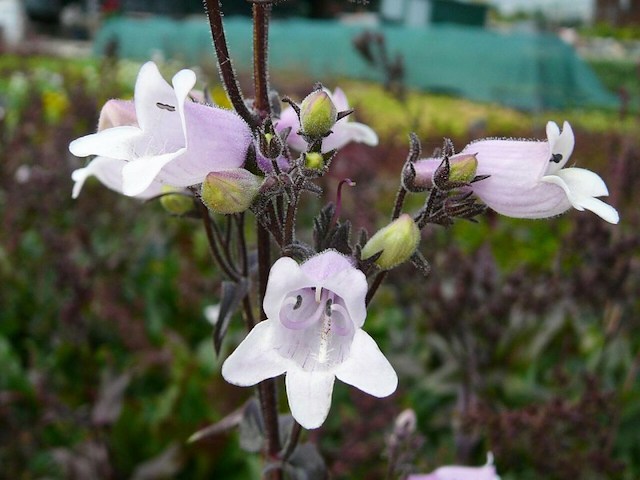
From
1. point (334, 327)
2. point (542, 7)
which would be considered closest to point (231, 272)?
point (334, 327)

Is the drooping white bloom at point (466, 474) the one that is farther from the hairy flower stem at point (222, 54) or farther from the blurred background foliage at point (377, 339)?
the hairy flower stem at point (222, 54)

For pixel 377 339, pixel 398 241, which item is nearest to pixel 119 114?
pixel 398 241

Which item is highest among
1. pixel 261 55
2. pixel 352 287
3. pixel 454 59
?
pixel 261 55

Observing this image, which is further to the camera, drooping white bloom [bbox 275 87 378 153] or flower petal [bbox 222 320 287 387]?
drooping white bloom [bbox 275 87 378 153]

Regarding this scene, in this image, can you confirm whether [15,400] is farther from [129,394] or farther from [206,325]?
[206,325]

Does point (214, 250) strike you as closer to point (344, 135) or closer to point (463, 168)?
point (344, 135)

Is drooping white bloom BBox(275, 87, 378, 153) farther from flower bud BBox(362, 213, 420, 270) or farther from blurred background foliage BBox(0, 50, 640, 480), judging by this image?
blurred background foliage BBox(0, 50, 640, 480)

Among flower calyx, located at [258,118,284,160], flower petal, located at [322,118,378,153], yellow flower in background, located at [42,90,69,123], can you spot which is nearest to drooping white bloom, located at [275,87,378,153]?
flower petal, located at [322,118,378,153]
